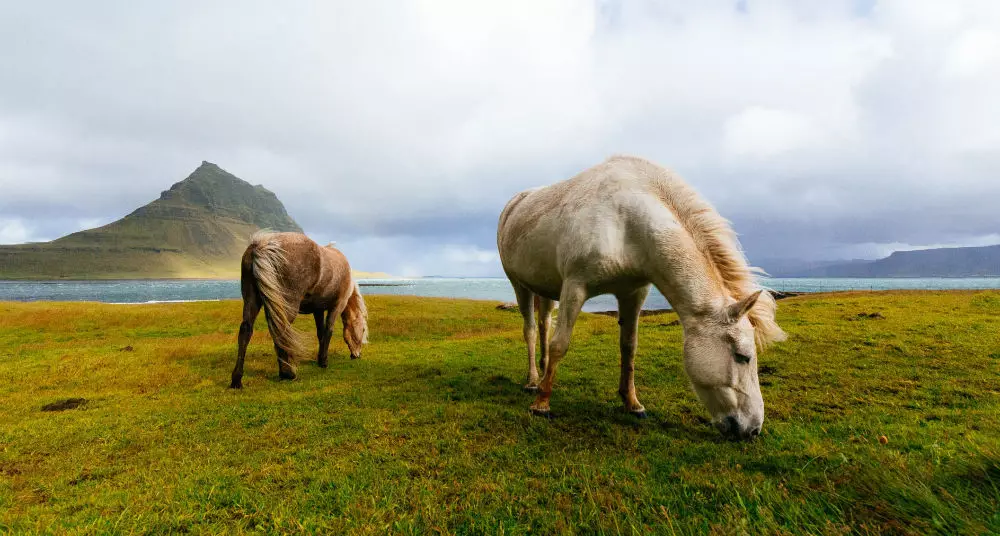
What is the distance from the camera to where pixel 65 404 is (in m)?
5.71

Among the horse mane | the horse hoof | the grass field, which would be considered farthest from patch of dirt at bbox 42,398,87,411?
the horse mane

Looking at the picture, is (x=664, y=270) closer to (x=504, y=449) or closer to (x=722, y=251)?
(x=722, y=251)

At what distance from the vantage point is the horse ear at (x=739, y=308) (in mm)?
3508

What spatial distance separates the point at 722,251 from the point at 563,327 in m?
1.83

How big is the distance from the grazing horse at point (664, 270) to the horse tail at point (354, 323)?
21.9 feet

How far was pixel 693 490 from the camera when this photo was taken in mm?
2797

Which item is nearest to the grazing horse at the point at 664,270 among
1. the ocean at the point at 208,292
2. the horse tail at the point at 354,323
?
the horse tail at the point at 354,323

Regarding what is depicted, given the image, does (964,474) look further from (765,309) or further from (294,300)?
(294,300)

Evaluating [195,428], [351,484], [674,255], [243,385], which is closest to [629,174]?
[674,255]

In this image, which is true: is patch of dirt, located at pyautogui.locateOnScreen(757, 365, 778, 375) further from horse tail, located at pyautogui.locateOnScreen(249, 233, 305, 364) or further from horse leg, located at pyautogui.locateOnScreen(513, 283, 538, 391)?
horse tail, located at pyautogui.locateOnScreen(249, 233, 305, 364)

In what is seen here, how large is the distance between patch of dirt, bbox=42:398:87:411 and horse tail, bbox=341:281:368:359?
4659 mm

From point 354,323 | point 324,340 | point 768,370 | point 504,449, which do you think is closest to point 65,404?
point 324,340

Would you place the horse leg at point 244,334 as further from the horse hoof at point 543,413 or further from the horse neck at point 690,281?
the horse neck at point 690,281

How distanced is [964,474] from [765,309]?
1.93 m
